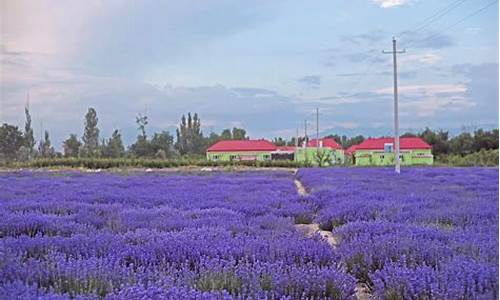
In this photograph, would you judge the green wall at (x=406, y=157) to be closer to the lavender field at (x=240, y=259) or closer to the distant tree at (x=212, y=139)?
the distant tree at (x=212, y=139)

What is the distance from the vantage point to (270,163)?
115ft

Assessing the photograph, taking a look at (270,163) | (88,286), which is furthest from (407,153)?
(88,286)

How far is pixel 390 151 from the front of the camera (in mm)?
50094

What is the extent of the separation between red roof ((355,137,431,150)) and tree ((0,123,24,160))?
99.3 ft

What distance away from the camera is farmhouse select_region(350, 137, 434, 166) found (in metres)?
44.2

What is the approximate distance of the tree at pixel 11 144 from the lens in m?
35.9

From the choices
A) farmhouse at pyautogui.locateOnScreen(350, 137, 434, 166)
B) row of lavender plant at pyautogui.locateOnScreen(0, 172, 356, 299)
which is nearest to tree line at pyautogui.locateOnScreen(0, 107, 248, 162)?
farmhouse at pyautogui.locateOnScreen(350, 137, 434, 166)

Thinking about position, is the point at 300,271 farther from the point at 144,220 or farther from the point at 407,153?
the point at 407,153

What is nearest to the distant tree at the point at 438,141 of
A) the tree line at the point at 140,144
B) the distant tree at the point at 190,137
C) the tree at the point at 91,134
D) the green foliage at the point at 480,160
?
the tree line at the point at 140,144

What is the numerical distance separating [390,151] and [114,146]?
2384 cm

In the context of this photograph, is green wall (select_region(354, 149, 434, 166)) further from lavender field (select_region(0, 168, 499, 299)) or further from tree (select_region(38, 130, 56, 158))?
lavender field (select_region(0, 168, 499, 299))

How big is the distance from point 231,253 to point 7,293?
65.1 inches

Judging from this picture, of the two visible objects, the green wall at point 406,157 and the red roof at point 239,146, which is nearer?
the green wall at point 406,157

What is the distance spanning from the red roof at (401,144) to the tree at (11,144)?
30257 millimetres
